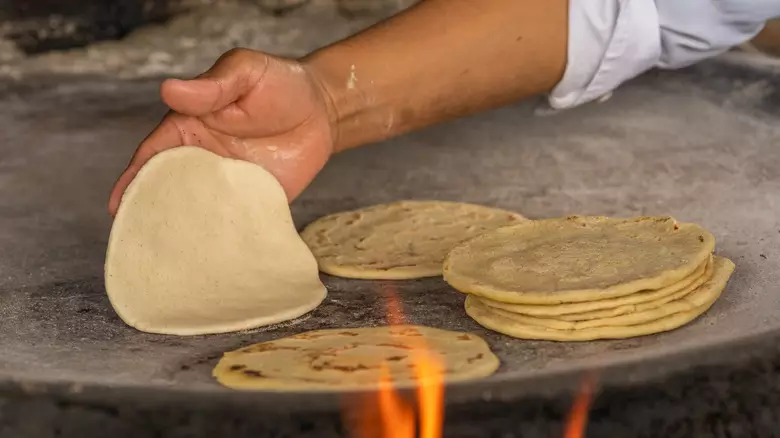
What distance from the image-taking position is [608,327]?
4.45 ft

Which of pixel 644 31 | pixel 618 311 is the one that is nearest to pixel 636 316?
pixel 618 311

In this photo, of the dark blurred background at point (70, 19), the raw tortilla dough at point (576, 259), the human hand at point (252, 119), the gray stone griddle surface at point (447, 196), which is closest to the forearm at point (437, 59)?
the human hand at point (252, 119)

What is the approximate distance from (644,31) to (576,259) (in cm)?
69

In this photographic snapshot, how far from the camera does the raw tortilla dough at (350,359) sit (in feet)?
3.92

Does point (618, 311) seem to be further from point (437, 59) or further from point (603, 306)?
point (437, 59)

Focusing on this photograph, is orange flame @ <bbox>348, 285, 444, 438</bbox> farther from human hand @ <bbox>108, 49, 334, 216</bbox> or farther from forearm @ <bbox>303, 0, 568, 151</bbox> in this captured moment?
forearm @ <bbox>303, 0, 568, 151</bbox>

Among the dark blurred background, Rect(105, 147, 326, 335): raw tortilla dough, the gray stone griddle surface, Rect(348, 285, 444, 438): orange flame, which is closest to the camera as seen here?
Rect(348, 285, 444, 438): orange flame

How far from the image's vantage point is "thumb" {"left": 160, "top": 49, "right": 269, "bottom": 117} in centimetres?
150

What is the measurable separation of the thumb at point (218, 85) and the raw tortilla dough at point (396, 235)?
0.35 metres

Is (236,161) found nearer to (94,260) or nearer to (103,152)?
(94,260)

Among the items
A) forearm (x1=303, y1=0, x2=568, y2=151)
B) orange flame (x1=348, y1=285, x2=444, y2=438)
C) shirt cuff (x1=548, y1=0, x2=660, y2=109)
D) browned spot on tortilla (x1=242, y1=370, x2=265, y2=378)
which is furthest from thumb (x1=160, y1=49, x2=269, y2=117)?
shirt cuff (x1=548, y1=0, x2=660, y2=109)

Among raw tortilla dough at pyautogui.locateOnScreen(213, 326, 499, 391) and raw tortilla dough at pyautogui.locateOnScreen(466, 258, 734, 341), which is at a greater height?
raw tortilla dough at pyautogui.locateOnScreen(213, 326, 499, 391)

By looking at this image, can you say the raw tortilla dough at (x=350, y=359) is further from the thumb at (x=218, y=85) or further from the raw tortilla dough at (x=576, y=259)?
the thumb at (x=218, y=85)

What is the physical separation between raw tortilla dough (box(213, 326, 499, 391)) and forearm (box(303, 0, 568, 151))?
602 mm
